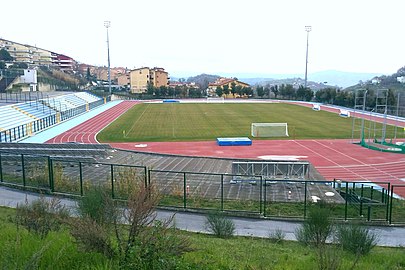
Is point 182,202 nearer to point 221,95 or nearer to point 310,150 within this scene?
point 310,150

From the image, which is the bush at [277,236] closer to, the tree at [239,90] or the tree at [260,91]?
the tree at [260,91]

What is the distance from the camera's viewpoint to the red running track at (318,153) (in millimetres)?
22969

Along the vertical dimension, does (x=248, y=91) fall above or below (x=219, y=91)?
Result: above

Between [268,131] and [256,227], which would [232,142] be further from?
[256,227]

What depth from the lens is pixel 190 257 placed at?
681cm

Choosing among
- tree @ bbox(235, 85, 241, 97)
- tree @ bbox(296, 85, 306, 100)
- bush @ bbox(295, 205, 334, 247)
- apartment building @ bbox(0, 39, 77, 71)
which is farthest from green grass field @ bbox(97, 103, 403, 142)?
apartment building @ bbox(0, 39, 77, 71)

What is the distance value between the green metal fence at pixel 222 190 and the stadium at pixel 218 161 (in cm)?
4

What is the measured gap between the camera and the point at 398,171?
23.5 m

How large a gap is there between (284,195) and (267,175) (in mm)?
2757

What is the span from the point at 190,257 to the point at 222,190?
7493 mm

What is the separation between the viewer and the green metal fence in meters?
14.4

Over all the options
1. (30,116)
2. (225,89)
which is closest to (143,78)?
(225,89)

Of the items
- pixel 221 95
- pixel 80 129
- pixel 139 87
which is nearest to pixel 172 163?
pixel 80 129

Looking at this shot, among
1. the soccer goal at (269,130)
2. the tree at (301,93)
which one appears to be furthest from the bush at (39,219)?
the tree at (301,93)
